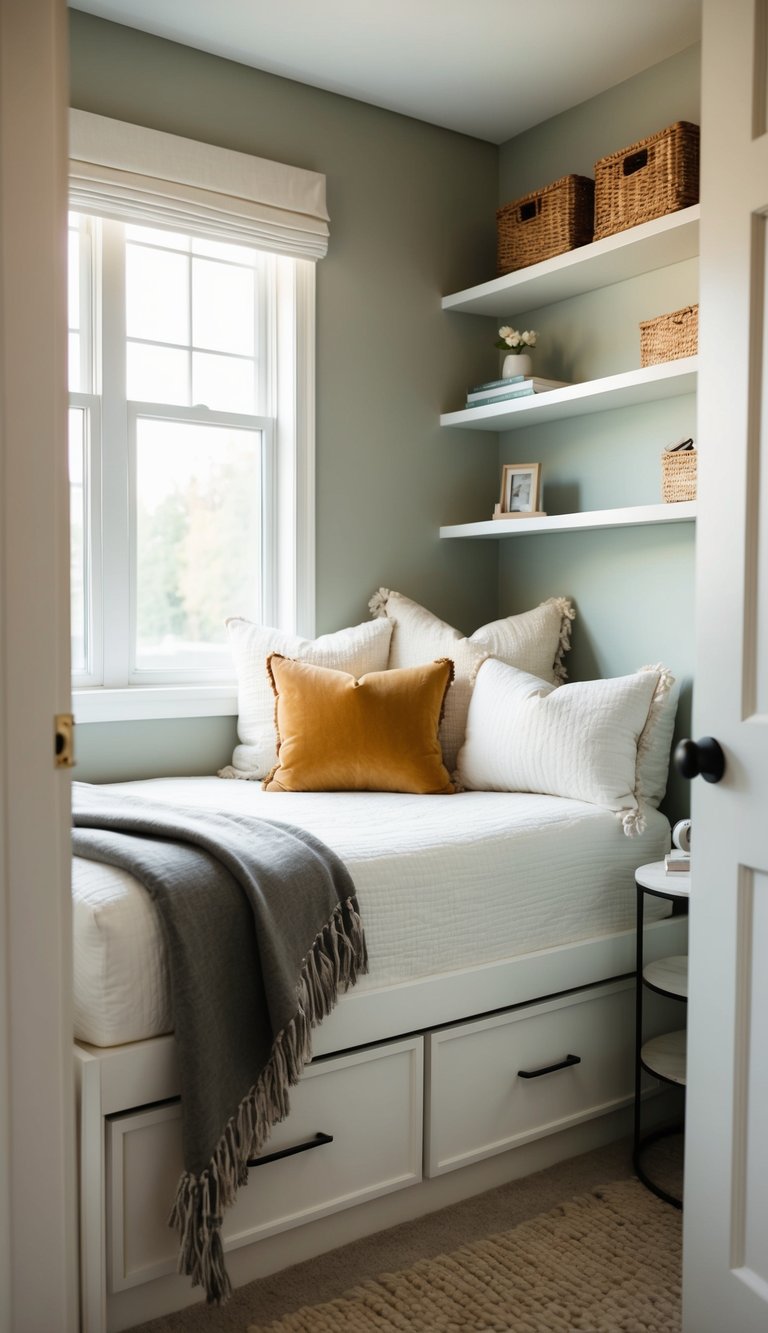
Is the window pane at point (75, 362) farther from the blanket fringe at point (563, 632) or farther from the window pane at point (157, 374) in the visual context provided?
the blanket fringe at point (563, 632)

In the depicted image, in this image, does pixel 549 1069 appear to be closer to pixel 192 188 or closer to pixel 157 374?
pixel 157 374

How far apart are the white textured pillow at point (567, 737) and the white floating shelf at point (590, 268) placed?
111cm

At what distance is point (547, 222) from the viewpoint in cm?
316

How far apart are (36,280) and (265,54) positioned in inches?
82.3

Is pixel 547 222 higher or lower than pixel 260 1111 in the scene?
higher

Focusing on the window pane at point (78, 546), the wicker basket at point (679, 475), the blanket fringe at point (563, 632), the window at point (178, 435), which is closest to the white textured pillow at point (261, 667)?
the window at point (178, 435)

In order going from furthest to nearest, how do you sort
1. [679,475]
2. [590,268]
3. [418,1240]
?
1. [590,268]
2. [679,475]
3. [418,1240]

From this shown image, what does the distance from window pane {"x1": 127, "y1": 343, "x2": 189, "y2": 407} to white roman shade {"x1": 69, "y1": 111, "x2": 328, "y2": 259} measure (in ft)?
1.09

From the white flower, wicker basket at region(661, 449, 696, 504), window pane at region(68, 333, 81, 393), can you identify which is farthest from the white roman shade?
wicker basket at region(661, 449, 696, 504)

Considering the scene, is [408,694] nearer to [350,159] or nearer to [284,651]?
[284,651]

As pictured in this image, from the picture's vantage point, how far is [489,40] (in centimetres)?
289

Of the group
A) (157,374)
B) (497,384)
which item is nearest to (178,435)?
(157,374)

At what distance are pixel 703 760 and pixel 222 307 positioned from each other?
2179 millimetres

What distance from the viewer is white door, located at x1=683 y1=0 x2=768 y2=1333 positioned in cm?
156
